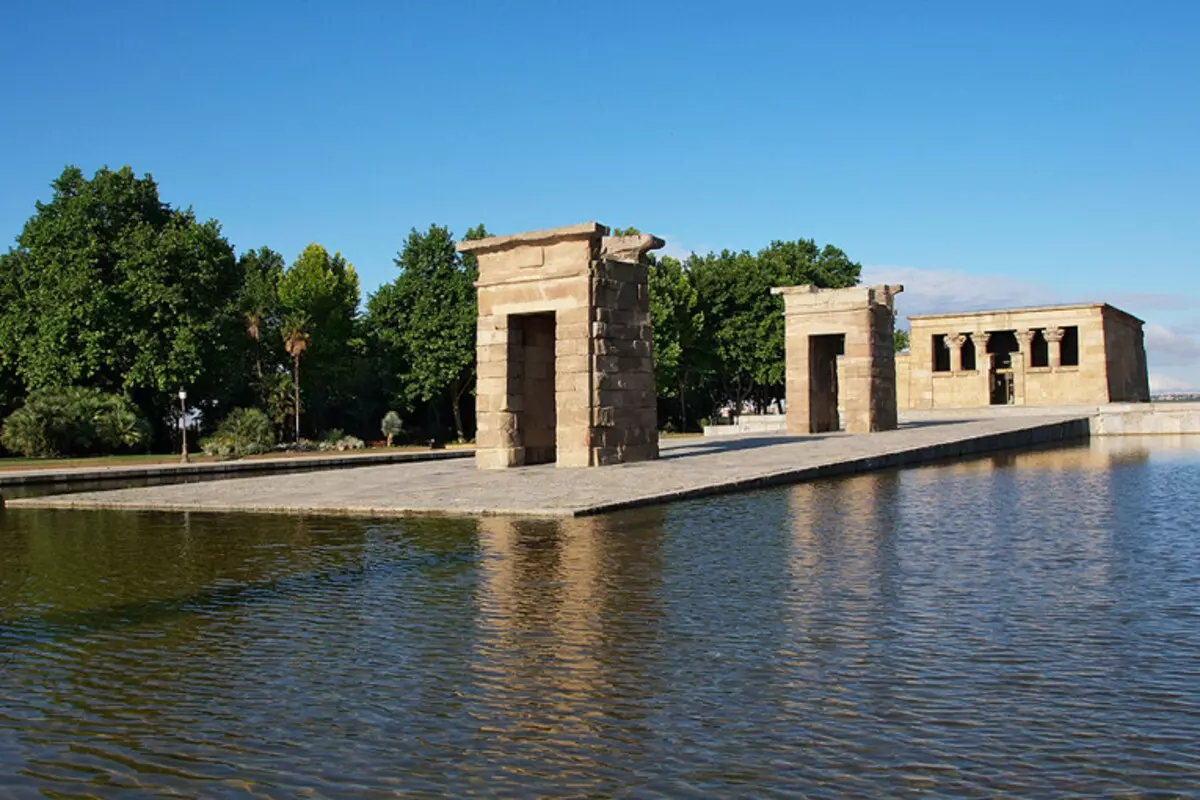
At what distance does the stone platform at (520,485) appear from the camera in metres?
14.1

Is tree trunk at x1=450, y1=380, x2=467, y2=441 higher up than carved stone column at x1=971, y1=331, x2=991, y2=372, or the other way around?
carved stone column at x1=971, y1=331, x2=991, y2=372

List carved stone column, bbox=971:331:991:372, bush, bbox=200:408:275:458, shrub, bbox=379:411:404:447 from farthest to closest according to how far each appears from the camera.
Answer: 1. carved stone column, bbox=971:331:991:372
2. shrub, bbox=379:411:404:447
3. bush, bbox=200:408:275:458

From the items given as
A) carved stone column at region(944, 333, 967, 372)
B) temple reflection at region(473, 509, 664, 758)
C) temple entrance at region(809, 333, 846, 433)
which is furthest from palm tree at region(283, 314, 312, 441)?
temple reflection at region(473, 509, 664, 758)

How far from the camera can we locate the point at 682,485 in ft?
51.1

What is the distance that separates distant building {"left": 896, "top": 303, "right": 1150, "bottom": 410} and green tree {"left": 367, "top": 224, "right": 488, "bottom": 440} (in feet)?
77.6

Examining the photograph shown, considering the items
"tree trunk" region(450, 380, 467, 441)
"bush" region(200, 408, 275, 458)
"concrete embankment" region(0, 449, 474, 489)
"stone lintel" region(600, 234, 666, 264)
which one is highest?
"stone lintel" region(600, 234, 666, 264)

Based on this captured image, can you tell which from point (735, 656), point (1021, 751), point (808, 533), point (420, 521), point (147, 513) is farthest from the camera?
point (147, 513)

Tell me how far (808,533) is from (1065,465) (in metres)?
12.7

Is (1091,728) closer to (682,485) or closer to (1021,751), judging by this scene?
(1021,751)

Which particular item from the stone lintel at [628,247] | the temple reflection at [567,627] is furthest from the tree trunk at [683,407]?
the temple reflection at [567,627]

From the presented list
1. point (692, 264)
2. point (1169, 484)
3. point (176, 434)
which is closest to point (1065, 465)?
point (1169, 484)

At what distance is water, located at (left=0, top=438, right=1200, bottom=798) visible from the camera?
423 cm

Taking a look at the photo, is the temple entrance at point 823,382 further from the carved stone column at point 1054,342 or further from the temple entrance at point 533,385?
the carved stone column at point 1054,342

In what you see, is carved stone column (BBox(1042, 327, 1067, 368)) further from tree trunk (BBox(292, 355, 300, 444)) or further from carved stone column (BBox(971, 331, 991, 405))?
tree trunk (BBox(292, 355, 300, 444))
